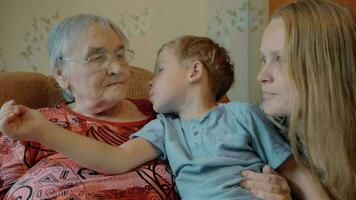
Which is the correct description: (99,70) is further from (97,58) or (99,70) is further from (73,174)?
(73,174)

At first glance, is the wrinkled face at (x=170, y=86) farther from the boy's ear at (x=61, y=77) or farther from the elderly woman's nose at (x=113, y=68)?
the boy's ear at (x=61, y=77)

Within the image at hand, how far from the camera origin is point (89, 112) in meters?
1.53

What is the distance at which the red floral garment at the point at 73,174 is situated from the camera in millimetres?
1217

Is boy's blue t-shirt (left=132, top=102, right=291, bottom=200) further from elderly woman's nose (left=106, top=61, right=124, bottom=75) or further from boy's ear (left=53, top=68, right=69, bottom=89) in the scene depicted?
boy's ear (left=53, top=68, right=69, bottom=89)

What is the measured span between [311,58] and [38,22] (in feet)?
5.55

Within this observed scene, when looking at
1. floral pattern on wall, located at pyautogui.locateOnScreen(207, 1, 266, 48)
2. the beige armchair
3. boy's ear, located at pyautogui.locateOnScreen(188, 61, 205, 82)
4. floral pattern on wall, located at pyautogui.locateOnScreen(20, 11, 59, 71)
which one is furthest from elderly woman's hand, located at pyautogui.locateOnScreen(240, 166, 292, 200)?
floral pattern on wall, located at pyautogui.locateOnScreen(20, 11, 59, 71)

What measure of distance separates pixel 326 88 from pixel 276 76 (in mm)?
123

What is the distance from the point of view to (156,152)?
53.4 inches

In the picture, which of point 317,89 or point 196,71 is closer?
point 317,89

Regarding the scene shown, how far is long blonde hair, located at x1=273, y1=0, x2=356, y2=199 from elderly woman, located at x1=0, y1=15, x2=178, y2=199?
0.41 m

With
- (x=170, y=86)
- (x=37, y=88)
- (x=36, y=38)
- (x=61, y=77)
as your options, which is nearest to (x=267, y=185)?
(x=170, y=86)

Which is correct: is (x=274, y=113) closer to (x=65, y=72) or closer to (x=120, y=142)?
(x=120, y=142)

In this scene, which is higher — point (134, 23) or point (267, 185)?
point (134, 23)

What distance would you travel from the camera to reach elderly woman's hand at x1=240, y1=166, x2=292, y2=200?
119 centimetres
